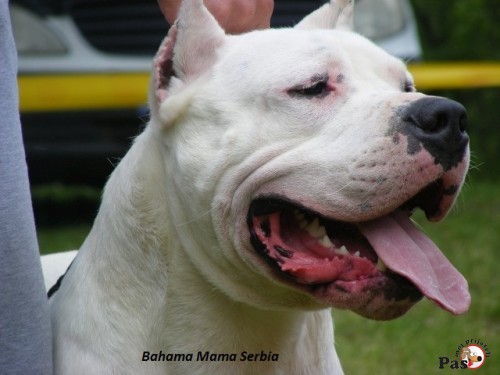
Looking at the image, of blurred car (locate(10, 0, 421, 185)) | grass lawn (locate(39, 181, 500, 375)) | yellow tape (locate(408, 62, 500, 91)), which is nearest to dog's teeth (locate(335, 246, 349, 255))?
grass lawn (locate(39, 181, 500, 375))

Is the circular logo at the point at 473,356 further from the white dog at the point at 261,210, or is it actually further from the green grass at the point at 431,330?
the white dog at the point at 261,210

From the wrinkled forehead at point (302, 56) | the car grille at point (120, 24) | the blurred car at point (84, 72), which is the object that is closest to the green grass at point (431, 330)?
the wrinkled forehead at point (302, 56)

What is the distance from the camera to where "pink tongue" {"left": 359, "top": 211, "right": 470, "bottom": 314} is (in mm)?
2580

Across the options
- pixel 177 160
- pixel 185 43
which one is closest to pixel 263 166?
pixel 177 160

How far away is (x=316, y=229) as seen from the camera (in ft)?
9.16

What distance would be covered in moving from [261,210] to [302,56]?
0.44m

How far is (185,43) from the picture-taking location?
2963mm

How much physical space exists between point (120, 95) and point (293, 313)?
14.0 feet

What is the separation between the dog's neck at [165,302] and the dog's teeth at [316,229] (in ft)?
0.96

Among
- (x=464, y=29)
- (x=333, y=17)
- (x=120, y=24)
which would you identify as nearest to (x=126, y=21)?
(x=120, y=24)

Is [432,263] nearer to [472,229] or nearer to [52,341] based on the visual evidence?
[52,341]

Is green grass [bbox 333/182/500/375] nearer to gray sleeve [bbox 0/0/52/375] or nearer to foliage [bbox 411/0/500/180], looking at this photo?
gray sleeve [bbox 0/0/52/375]

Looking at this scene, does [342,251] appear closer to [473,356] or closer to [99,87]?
[473,356]

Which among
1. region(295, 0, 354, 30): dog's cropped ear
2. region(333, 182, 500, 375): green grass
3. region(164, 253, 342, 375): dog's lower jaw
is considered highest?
region(295, 0, 354, 30): dog's cropped ear
